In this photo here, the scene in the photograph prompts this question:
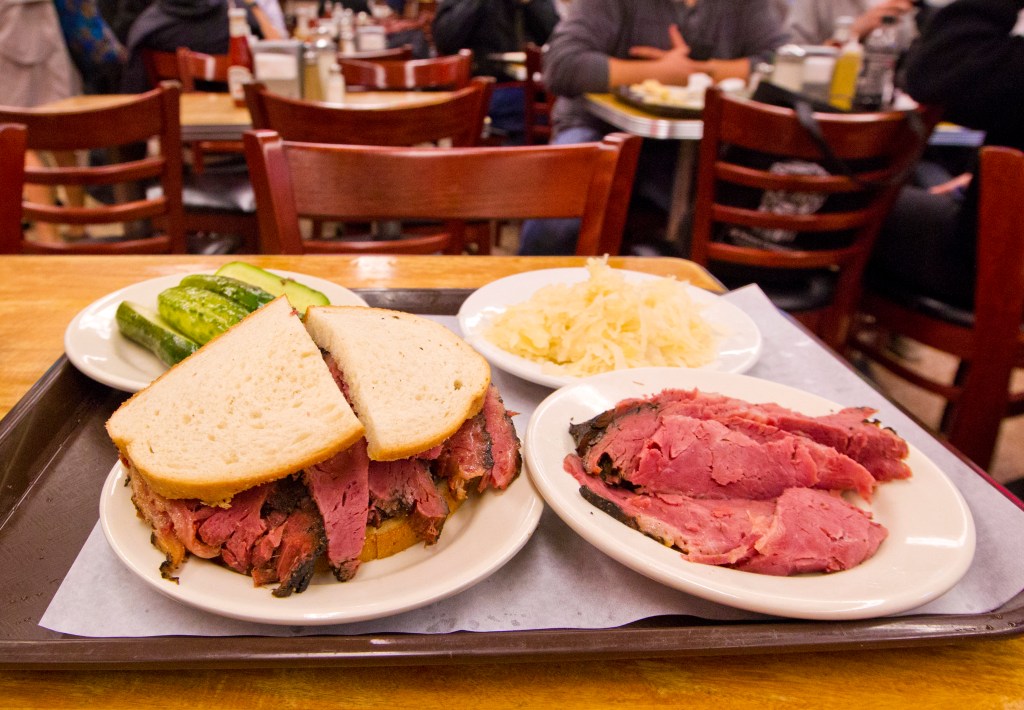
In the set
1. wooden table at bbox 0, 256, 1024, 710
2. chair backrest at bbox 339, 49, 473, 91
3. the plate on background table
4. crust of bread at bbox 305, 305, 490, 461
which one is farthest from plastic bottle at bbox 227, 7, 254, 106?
wooden table at bbox 0, 256, 1024, 710

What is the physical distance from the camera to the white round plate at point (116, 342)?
114 centimetres

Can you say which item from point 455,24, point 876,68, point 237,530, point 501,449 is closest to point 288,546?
point 237,530

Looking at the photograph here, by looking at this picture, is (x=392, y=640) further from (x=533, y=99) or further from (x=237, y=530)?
(x=533, y=99)

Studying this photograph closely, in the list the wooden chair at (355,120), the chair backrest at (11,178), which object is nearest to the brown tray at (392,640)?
the chair backrest at (11,178)

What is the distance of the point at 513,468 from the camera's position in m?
0.90

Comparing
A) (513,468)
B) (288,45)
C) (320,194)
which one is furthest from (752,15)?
(513,468)

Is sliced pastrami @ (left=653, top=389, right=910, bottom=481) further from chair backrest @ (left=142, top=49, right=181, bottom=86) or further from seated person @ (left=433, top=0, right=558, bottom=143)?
seated person @ (left=433, top=0, right=558, bottom=143)

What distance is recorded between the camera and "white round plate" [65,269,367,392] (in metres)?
1.14

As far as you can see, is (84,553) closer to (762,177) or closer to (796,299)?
(762,177)

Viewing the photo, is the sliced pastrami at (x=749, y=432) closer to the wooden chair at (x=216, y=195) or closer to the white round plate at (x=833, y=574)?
the white round plate at (x=833, y=574)

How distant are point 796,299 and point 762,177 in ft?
1.98

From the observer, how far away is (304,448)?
2.55ft

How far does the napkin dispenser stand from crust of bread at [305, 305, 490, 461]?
2.68 meters

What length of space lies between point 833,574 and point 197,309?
1.06 meters
